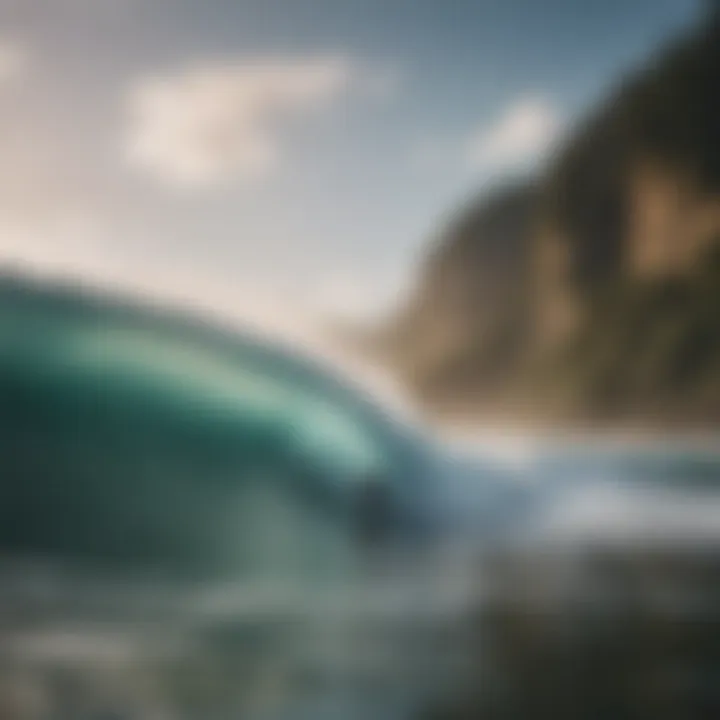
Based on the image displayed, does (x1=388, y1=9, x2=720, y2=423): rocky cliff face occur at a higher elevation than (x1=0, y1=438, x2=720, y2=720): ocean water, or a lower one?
higher

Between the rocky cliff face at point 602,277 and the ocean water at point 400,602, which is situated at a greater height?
the rocky cliff face at point 602,277

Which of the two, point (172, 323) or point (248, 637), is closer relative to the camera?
point (248, 637)

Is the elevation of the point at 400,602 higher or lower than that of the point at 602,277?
lower

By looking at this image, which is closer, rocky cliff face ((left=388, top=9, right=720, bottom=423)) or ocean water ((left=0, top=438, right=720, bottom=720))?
ocean water ((left=0, top=438, right=720, bottom=720))

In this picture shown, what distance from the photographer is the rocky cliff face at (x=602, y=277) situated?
1.71 m

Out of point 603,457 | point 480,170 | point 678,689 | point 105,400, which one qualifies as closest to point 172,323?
point 105,400

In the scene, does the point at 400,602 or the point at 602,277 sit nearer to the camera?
the point at 400,602

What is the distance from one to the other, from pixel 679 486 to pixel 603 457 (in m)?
0.11

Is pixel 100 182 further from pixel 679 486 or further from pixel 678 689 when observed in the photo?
pixel 678 689

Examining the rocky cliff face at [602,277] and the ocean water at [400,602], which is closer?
the ocean water at [400,602]

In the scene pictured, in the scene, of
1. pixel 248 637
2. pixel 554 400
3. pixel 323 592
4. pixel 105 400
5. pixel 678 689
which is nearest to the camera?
pixel 678 689

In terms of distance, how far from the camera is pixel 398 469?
1529 millimetres

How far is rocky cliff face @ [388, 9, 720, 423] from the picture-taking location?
1.71 metres

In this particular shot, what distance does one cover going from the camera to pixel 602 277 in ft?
6.10
